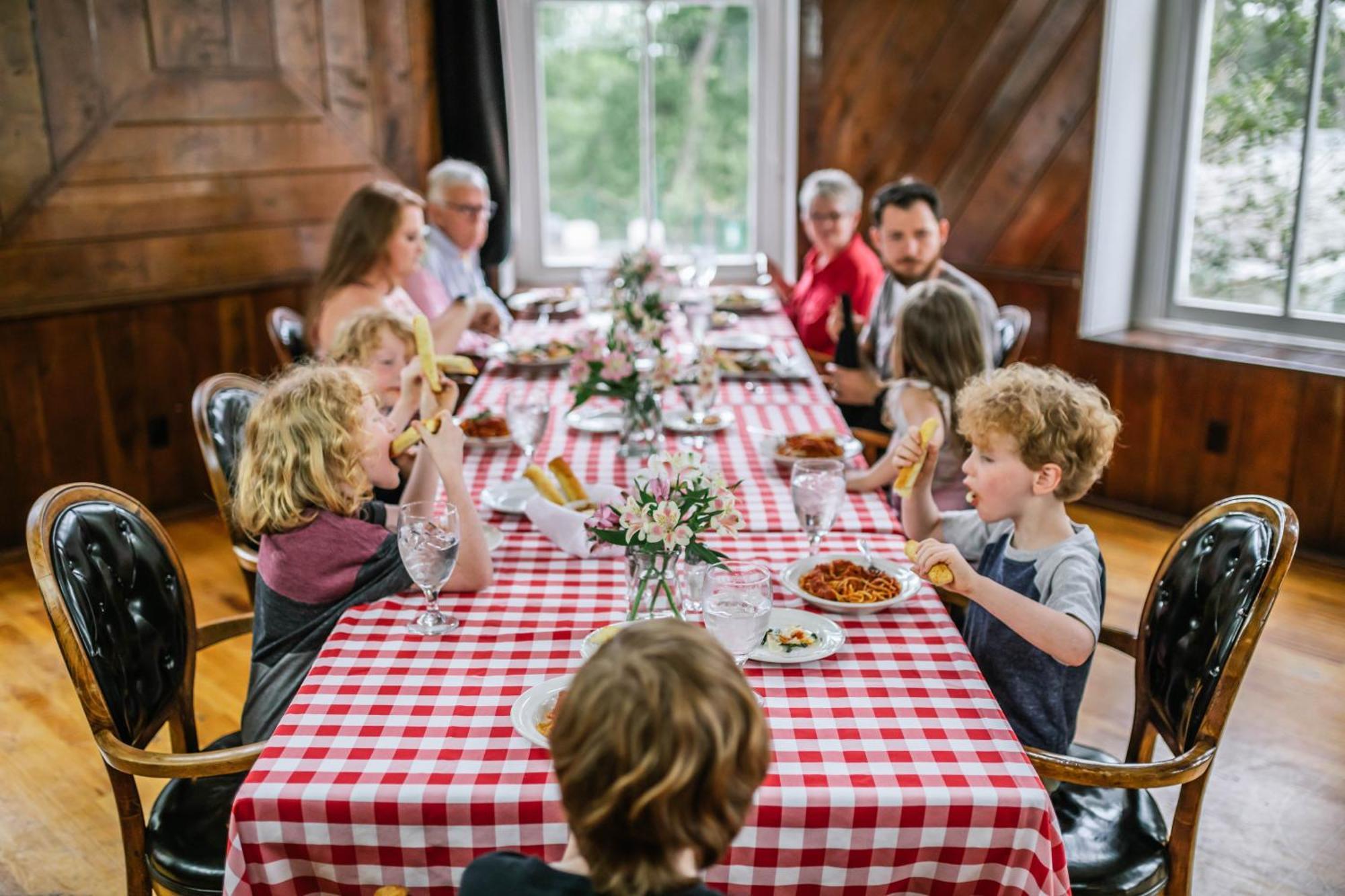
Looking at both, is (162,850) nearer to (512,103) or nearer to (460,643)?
(460,643)

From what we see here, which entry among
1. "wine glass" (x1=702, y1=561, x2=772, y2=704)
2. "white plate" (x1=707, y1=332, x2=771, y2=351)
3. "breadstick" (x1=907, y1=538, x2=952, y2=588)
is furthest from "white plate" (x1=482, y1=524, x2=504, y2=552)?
"white plate" (x1=707, y1=332, x2=771, y2=351)

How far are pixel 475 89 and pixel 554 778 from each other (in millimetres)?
4334

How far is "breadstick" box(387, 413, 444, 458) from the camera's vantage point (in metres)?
1.94

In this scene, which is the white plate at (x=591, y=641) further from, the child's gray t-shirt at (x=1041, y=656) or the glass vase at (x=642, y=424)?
the glass vase at (x=642, y=424)

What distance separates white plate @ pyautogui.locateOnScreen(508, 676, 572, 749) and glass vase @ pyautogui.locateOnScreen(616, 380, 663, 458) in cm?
112

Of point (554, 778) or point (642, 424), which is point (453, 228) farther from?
point (554, 778)

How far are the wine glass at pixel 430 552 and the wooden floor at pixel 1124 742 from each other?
1100 mm

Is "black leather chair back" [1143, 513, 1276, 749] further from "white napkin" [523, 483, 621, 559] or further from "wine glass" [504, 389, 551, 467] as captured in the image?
Result: "wine glass" [504, 389, 551, 467]

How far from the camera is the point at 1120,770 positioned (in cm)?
155

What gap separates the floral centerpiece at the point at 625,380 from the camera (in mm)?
2498

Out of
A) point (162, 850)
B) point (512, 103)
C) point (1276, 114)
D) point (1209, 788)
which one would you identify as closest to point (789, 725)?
point (162, 850)

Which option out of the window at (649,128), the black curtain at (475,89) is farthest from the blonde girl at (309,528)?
the window at (649,128)

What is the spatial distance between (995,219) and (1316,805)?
2709mm

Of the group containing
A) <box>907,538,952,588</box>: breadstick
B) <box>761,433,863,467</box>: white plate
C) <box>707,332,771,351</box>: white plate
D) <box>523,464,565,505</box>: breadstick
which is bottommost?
<box>761,433,863,467</box>: white plate
